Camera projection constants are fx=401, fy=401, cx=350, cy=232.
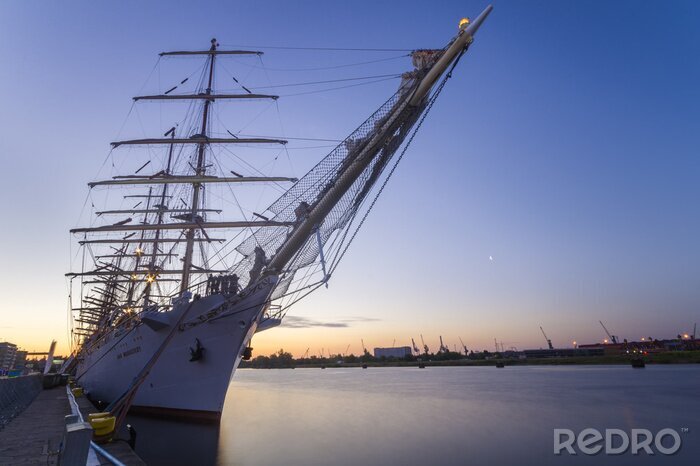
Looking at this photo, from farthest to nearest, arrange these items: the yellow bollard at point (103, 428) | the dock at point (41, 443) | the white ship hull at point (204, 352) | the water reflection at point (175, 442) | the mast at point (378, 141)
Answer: the white ship hull at point (204, 352) → the water reflection at point (175, 442) → the mast at point (378, 141) → the yellow bollard at point (103, 428) → the dock at point (41, 443)

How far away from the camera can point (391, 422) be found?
81.8 ft

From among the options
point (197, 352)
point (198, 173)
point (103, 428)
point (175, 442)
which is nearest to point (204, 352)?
point (197, 352)

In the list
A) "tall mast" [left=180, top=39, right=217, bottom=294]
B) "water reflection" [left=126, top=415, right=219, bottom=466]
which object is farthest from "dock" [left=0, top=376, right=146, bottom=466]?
"tall mast" [left=180, top=39, right=217, bottom=294]

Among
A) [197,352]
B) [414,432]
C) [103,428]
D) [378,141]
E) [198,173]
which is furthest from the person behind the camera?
[198,173]

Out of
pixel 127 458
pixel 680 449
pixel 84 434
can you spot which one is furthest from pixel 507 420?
pixel 84 434

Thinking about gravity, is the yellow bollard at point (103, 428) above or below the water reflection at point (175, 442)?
above

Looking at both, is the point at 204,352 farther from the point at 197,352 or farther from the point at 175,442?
the point at 175,442

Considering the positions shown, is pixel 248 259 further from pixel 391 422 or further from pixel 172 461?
pixel 391 422

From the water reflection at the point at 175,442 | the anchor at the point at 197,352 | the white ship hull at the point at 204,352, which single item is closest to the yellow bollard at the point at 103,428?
the water reflection at the point at 175,442

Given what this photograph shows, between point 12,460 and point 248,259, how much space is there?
1027cm

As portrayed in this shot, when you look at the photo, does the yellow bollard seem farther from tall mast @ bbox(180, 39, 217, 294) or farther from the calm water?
tall mast @ bbox(180, 39, 217, 294)

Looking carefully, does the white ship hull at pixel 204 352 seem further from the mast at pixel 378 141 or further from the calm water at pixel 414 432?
the mast at pixel 378 141

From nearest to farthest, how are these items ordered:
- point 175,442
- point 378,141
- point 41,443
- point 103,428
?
1. point 41,443
2. point 103,428
3. point 378,141
4. point 175,442

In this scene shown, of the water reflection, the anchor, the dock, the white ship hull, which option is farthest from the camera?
the white ship hull
